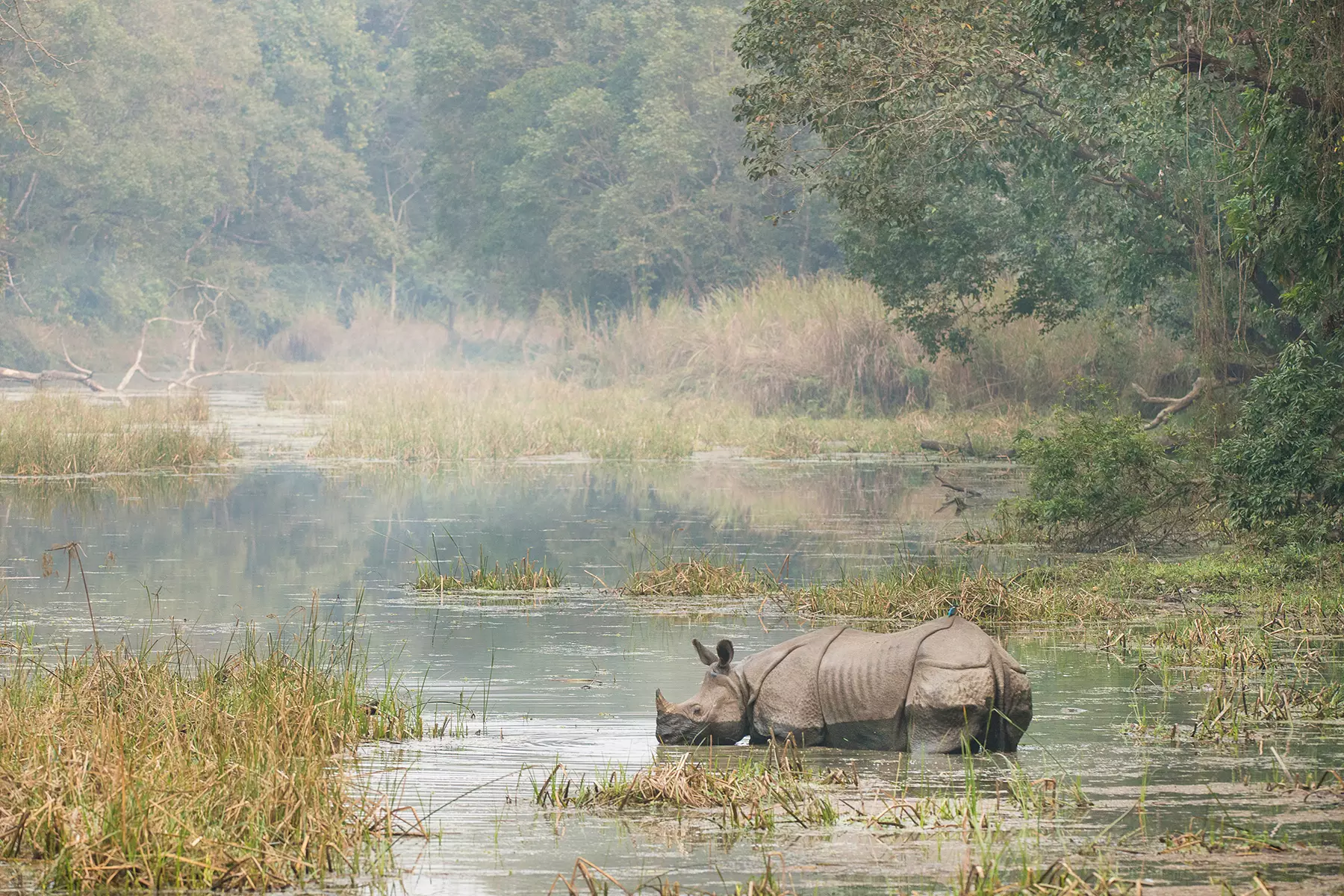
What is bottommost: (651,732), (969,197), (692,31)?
(651,732)

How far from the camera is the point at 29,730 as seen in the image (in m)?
7.98

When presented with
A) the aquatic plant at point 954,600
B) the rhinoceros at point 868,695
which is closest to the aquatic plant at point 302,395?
the aquatic plant at point 954,600

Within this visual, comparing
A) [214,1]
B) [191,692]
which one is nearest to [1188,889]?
[191,692]

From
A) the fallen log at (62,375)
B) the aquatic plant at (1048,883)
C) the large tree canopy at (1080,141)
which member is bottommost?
the aquatic plant at (1048,883)

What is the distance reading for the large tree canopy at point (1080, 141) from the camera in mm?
14180

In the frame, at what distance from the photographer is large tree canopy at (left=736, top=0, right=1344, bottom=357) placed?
46.5 ft

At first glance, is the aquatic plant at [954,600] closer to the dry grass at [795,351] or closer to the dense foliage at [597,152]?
→ the dry grass at [795,351]

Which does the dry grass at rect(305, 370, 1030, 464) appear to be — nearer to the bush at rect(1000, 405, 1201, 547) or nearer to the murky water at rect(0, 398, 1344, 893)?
the murky water at rect(0, 398, 1344, 893)

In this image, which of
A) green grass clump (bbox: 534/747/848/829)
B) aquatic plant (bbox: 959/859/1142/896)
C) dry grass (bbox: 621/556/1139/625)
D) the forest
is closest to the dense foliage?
the forest

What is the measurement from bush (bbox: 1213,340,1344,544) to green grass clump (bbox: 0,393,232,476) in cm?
1730

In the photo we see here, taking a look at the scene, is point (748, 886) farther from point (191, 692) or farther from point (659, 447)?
point (659, 447)

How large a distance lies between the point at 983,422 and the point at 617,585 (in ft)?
56.2

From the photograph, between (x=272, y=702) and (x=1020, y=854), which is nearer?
(x=1020, y=854)

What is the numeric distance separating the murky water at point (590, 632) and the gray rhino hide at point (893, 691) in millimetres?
196
